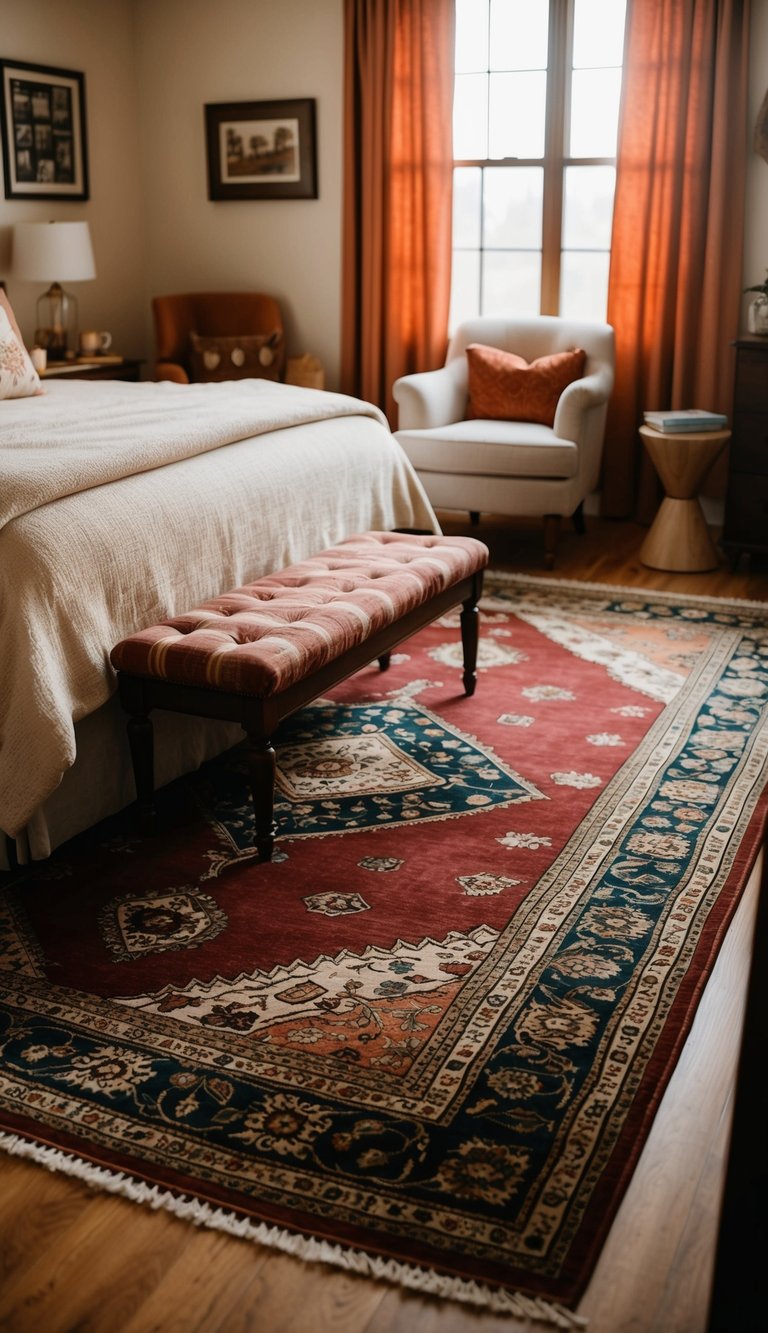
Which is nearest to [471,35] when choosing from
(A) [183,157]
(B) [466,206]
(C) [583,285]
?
(B) [466,206]

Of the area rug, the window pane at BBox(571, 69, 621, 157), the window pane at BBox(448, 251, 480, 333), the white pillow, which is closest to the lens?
the area rug

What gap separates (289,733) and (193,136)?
13.5ft

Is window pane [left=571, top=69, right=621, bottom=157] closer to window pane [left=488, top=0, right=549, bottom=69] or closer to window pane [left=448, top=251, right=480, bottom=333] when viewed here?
window pane [left=488, top=0, right=549, bottom=69]

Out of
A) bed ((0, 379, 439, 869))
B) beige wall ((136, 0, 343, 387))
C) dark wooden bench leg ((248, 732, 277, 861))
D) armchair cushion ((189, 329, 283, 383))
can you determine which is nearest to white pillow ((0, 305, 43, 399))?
bed ((0, 379, 439, 869))

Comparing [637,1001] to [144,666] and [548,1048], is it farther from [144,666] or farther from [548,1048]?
[144,666]

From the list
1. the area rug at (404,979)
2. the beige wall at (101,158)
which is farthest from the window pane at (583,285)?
the area rug at (404,979)

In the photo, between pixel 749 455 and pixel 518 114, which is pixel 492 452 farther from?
pixel 518 114

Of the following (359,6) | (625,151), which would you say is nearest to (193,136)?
(359,6)

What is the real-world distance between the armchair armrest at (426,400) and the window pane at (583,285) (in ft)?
2.43

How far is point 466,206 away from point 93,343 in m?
1.87

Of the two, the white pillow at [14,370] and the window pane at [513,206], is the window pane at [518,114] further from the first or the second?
the white pillow at [14,370]

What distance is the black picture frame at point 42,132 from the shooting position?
18.2ft

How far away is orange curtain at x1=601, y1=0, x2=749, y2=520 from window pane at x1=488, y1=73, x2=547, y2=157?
46cm

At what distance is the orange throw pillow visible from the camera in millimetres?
5133
